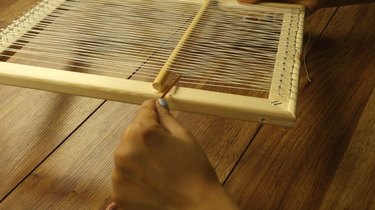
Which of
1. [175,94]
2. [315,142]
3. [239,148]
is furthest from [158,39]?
[315,142]

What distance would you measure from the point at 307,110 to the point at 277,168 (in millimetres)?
224

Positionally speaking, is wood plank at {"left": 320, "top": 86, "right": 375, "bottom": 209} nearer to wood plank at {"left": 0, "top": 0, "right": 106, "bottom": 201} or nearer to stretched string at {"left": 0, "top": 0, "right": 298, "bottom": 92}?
stretched string at {"left": 0, "top": 0, "right": 298, "bottom": 92}

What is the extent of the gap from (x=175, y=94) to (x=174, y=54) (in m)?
0.12

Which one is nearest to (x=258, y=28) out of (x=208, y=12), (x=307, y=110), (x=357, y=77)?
(x=208, y=12)

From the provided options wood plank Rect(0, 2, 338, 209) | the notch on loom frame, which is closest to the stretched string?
the notch on loom frame

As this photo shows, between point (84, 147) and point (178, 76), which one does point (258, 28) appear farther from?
point (84, 147)

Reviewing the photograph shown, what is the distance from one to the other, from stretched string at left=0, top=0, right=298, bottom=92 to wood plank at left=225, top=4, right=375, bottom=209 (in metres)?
0.18

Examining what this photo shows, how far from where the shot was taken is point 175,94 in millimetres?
664

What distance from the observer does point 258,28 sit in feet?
2.93

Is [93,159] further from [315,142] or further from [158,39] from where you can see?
[315,142]

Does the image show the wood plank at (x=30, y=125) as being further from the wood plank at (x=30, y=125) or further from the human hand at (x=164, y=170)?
the human hand at (x=164, y=170)

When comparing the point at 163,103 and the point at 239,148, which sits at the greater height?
the point at 163,103

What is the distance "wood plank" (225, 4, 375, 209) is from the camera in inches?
32.4

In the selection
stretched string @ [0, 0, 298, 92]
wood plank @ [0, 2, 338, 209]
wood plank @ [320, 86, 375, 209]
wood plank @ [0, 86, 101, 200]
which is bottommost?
wood plank @ [320, 86, 375, 209]
